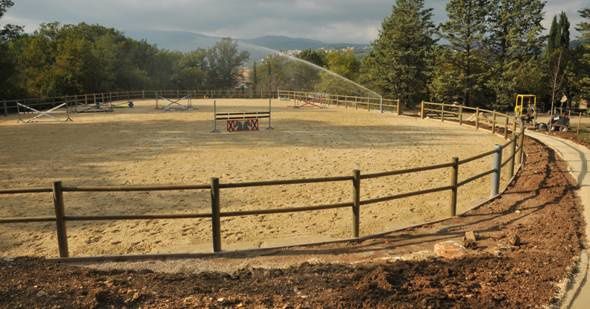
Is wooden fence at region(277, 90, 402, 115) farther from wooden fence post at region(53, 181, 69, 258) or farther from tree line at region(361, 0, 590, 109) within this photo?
wooden fence post at region(53, 181, 69, 258)

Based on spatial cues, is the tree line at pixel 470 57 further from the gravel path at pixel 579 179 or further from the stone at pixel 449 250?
the stone at pixel 449 250

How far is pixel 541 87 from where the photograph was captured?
42094mm

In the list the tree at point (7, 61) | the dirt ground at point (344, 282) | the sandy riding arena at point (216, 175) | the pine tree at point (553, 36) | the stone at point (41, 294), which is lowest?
the sandy riding arena at point (216, 175)

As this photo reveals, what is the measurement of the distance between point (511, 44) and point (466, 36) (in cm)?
414

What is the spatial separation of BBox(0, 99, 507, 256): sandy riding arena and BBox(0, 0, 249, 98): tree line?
73.3ft

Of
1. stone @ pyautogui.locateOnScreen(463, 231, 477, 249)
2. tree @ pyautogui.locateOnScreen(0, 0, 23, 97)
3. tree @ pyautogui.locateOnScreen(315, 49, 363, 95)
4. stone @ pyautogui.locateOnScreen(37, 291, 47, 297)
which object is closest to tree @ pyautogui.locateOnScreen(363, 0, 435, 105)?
tree @ pyautogui.locateOnScreen(315, 49, 363, 95)

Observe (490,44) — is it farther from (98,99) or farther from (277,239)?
(277,239)

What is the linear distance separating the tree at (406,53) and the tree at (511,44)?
5.78 metres

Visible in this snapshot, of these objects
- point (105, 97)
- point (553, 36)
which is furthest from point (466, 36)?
point (105, 97)

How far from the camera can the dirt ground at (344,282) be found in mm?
3816

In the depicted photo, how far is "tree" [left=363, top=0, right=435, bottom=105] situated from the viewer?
135ft

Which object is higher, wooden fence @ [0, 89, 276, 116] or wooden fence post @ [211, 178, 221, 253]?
wooden fence @ [0, 89, 276, 116]

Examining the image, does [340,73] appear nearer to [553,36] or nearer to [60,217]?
[553,36]

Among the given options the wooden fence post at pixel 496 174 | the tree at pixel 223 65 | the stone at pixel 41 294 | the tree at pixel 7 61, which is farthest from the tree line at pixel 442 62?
the stone at pixel 41 294
